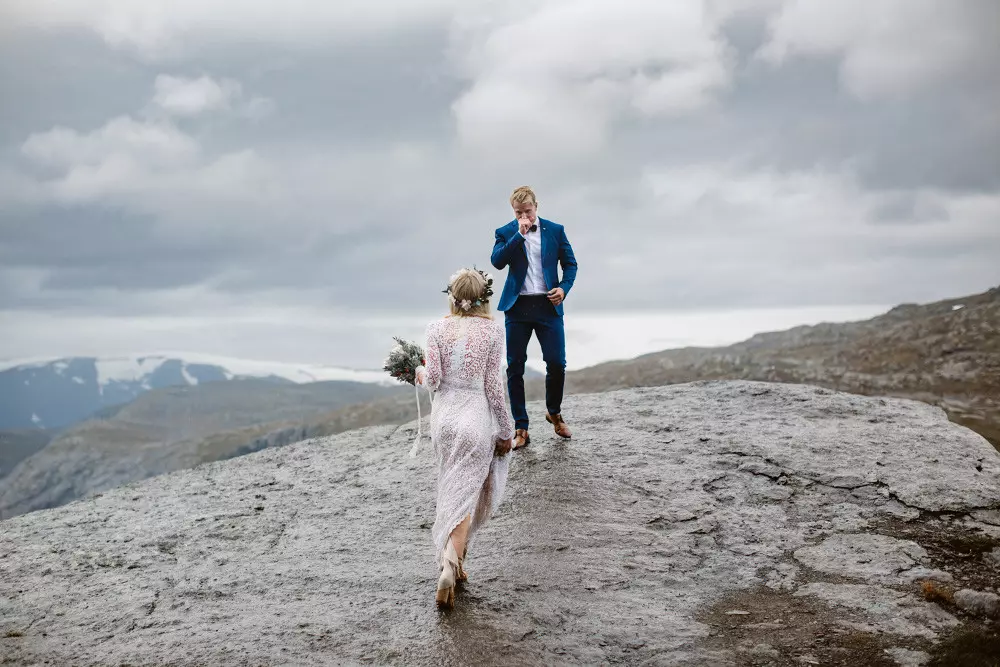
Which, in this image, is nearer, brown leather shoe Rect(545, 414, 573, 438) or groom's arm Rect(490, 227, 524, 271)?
groom's arm Rect(490, 227, 524, 271)

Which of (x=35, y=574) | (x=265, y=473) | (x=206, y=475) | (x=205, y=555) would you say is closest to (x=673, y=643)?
(x=205, y=555)

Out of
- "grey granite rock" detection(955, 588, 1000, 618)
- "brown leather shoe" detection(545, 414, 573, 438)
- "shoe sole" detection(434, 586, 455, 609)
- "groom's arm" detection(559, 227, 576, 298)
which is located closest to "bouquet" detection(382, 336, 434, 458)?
"shoe sole" detection(434, 586, 455, 609)

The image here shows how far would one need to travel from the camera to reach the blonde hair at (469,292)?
→ 6.14 meters

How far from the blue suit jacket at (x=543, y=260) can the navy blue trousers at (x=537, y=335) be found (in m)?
0.13

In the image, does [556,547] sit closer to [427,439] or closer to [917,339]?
[427,439]

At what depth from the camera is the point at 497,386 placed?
6.29 meters

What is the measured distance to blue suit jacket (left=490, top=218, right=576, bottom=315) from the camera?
29.0 ft

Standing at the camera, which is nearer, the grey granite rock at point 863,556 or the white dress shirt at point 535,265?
the grey granite rock at point 863,556

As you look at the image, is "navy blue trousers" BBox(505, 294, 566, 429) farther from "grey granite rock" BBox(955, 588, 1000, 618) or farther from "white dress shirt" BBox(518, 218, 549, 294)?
"grey granite rock" BBox(955, 588, 1000, 618)

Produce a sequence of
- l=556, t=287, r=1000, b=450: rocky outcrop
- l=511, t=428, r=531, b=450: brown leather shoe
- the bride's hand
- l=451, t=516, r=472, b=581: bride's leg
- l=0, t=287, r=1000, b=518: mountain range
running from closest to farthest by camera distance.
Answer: l=451, t=516, r=472, b=581: bride's leg, the bride's hand, l=511, t=428, r=531, b=450: brown leather shoe, l=556, t=287, r=1000, b=450: rocky outcrop, l=0, t=287, r=1000, b=518: mountain range

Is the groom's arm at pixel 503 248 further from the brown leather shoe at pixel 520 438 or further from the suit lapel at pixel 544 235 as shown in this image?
the brown leather shoe at pixel 520 438

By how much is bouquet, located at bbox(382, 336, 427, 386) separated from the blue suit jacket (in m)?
2.41

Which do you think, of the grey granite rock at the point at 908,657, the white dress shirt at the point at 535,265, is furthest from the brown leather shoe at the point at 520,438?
the grey granite rock at the point at 908,657

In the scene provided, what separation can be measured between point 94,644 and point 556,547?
3965 mm
